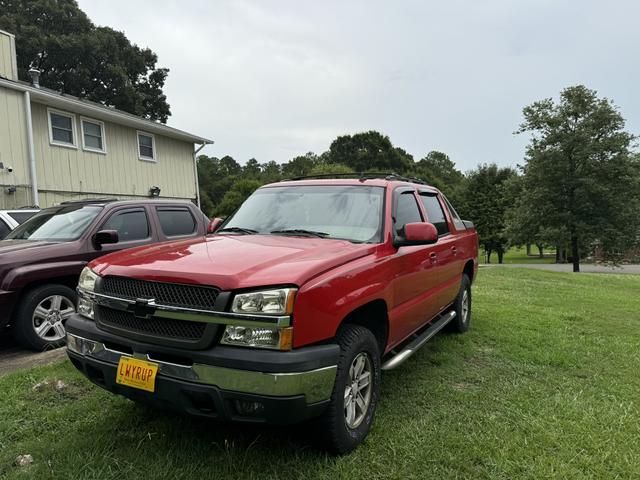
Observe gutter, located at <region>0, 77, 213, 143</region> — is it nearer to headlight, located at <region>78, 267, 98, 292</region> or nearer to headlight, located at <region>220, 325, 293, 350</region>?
headlight, located at <region>78, 267, 98, 292</region>

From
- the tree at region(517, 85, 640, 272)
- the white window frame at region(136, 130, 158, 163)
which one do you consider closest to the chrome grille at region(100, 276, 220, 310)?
the white window frame at region(136, 130, 158, 163)

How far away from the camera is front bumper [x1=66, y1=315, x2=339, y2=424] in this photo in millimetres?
2373

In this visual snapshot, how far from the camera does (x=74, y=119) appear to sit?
1425 centimetres

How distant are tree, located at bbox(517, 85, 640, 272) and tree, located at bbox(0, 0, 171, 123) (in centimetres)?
2844

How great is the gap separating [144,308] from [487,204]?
4142cm

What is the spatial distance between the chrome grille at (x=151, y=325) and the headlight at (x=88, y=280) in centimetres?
19

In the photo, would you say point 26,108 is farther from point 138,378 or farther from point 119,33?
point 119,33

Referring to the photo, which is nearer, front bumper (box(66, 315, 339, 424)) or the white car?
Answer: front bumper (box(66, 315, 339, 424))

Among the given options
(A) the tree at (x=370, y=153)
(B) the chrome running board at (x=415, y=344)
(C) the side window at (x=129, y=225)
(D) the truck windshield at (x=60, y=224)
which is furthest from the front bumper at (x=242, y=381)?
(A) the tree at (x=370, y=153)

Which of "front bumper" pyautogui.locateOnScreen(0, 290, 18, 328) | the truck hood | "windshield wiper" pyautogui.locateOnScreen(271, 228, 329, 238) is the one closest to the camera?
the truck hood

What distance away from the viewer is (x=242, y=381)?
2.38 m

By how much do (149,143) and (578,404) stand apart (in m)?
16.2

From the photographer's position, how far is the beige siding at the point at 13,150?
1210 centimetres

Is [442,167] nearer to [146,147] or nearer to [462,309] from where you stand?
[146,147]
